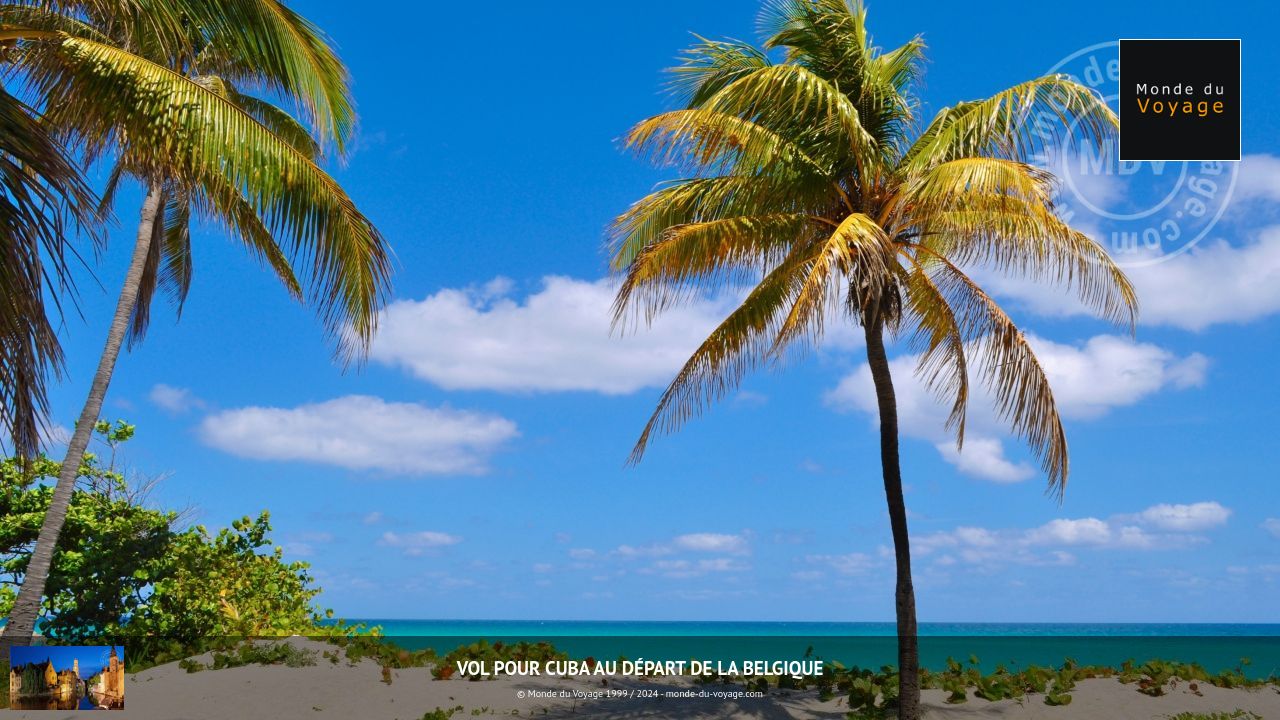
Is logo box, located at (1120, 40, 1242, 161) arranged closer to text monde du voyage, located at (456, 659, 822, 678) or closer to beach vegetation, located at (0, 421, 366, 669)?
text monde du voyage, located at (456, 659, 822, 678)

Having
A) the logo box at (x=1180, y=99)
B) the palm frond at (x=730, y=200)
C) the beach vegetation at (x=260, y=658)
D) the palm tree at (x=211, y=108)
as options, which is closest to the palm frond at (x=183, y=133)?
the palm tree at (x=211, y=108)

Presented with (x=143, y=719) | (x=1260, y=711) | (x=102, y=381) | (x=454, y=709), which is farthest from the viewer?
(x=102, y=381)

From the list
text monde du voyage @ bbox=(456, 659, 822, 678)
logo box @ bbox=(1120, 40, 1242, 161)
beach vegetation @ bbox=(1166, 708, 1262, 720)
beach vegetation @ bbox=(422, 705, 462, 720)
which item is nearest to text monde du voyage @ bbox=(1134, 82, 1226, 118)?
logo box @ bbox=(1120, 40, 1242, 161)

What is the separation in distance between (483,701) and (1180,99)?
1022 cm

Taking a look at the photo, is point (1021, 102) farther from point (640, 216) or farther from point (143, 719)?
point (143, 719)

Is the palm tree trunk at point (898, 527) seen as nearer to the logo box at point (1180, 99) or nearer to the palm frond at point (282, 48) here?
the logo box at point (1180, 99)

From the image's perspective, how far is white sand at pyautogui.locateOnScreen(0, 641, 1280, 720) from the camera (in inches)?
394

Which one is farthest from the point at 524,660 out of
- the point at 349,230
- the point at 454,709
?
the point at 349,230

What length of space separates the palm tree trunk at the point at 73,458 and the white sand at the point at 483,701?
102 inches

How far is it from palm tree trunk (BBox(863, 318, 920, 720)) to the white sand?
0.75m

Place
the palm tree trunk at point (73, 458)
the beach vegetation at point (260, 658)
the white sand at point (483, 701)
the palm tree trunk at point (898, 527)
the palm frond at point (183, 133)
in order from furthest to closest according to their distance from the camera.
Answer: the palm tree trunk at point (73, 458) < the beach vegetation at point (260, 658) < the white sand at point (483, 701) < the palm tree trunk at point (898, 527) < the palm frond at point (183, 133)

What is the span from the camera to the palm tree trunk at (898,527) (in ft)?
31.1

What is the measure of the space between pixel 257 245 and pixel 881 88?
937 cm

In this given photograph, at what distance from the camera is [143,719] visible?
938 cm
